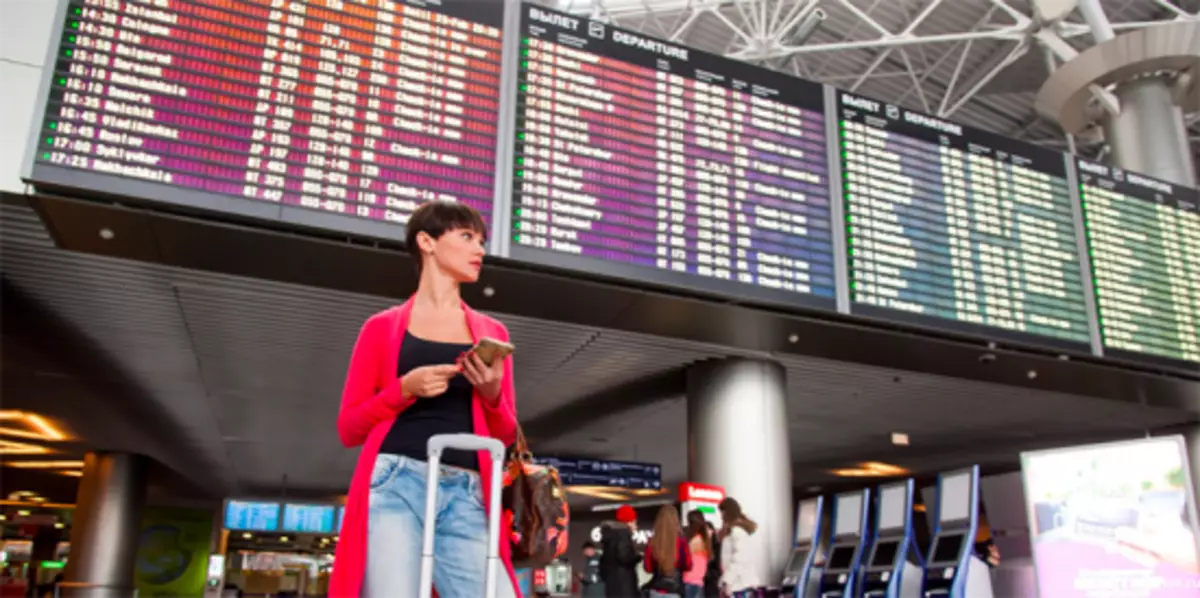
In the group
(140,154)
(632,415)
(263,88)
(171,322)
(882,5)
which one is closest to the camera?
(140,154)

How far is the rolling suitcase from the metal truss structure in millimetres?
17358

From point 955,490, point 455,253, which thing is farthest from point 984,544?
point 455,253

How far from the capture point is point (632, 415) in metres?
12.0

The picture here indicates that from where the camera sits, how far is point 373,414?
215cm

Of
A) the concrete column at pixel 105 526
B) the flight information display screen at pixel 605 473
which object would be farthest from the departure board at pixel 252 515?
the flight information display screen at pixel 605 473

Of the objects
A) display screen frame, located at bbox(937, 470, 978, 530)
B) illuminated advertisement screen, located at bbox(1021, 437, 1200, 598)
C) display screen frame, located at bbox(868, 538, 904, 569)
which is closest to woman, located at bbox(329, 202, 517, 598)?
illuminated advertisement screen, located at bbox(1021, 437, 1200, 598)

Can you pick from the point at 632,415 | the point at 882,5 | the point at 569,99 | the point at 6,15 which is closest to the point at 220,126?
the point at 6,15

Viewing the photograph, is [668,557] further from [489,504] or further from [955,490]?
[489,504]

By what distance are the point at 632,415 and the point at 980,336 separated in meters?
5.30

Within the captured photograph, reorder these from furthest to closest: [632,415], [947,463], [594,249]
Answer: [947,463] → [632,415] → [594,249]

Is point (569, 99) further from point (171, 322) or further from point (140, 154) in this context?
point (171, 322)

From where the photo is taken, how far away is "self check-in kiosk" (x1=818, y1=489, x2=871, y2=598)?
834 cm

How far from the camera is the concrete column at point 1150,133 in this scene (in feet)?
36.2

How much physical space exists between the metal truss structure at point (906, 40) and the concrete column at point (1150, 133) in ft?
19.9
